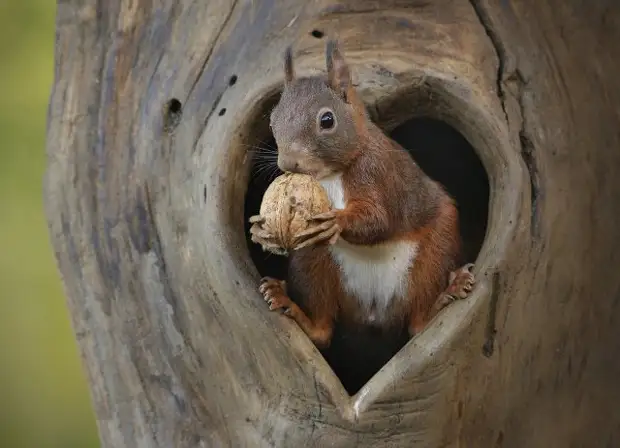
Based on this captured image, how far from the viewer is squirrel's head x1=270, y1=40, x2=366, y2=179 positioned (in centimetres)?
116

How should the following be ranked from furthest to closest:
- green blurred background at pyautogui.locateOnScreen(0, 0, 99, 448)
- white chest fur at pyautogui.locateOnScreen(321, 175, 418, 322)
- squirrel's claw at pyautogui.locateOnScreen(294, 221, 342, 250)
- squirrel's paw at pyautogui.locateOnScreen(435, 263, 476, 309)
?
green blurred background at pyautogui.locateOnScreen(0, 0, 99, 448) → white chest fur at pyautogui.locateOnScreen(321, 175, 418, 322) → squirrel's paw at pyautogui.locateOnScreen(435, 263, 476, 309) → squirrel's claw at pyautogui.locateOnScreen(294, 221, 342, 250)

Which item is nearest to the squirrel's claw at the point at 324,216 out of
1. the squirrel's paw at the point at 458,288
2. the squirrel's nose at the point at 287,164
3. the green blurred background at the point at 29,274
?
the squirrel's nose at the point at 287,164

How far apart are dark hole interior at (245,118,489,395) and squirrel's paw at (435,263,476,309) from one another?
20cm

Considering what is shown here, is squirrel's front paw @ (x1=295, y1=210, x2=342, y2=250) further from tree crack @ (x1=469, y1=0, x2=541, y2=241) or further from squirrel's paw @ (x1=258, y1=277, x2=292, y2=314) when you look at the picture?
tree crack @ (x1=469, y1=0, x2=541, y2=241)

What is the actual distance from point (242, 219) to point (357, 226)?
203mm

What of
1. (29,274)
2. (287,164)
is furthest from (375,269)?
(29,274)

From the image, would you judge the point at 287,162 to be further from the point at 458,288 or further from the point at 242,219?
the point at 458,288

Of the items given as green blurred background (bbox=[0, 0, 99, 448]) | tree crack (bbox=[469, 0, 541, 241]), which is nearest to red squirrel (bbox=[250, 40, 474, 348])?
tree crack (bbox=[469, 0, 541, 241])

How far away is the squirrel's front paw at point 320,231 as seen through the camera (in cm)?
104

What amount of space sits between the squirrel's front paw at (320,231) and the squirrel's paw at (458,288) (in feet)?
0.70

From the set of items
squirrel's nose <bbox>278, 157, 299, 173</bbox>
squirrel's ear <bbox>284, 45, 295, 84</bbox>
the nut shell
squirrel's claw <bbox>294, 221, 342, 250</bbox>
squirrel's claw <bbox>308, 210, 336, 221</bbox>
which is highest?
squirrel's ear <bbox>284, 45, 295, 84</bbox>

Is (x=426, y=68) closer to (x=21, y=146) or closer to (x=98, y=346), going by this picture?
(x=98, y=346)

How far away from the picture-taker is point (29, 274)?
6.91 ft

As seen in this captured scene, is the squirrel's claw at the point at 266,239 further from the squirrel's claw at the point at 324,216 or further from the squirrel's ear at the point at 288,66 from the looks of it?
the squirrel's ear at the point at 288,66
